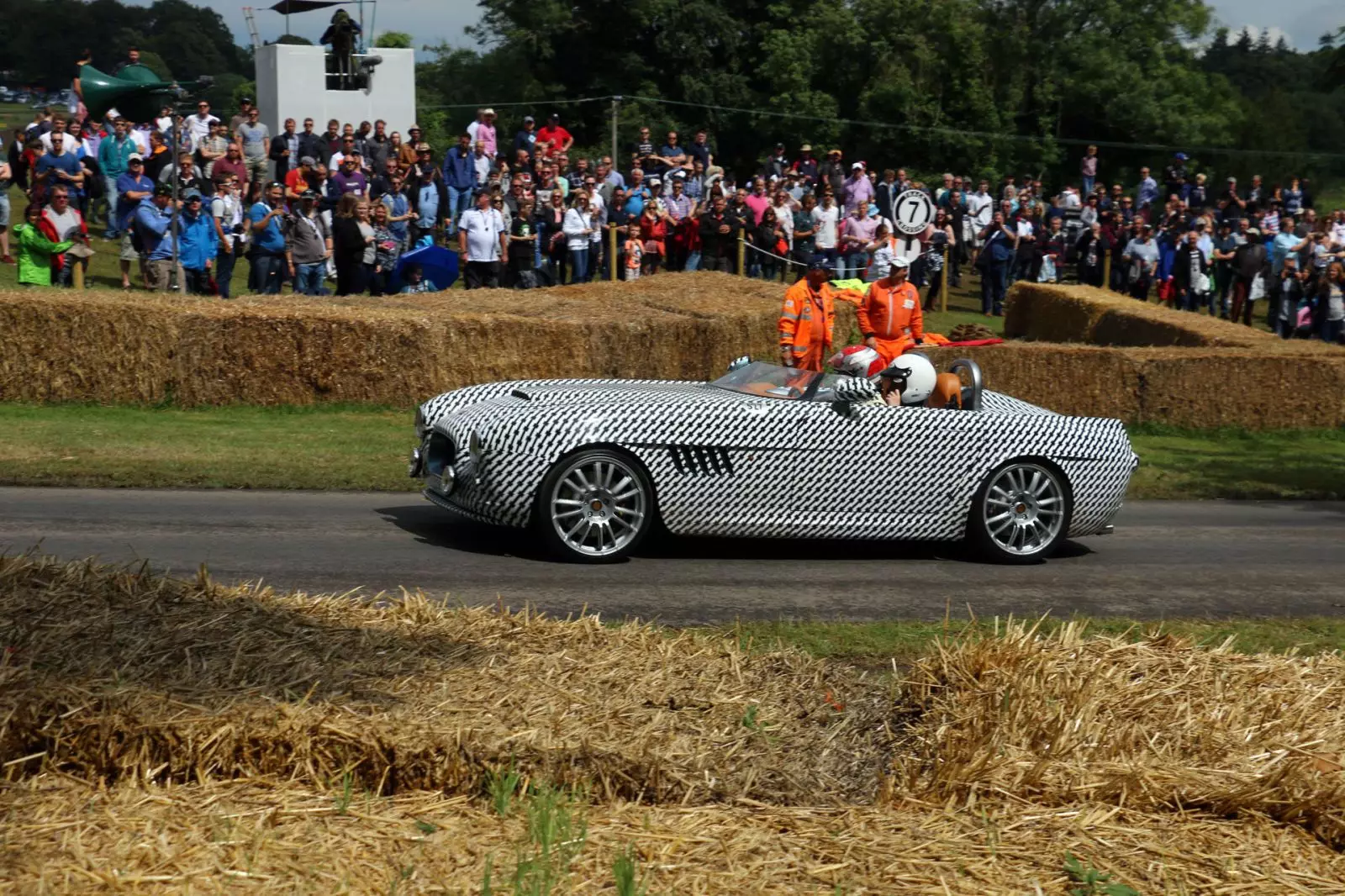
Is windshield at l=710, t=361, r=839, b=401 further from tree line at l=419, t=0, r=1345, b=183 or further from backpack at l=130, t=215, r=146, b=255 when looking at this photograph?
tree line at l=419, t=0, r=1345, b=183

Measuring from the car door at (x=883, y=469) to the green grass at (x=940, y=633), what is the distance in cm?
194

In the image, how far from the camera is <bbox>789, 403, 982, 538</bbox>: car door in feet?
37.8

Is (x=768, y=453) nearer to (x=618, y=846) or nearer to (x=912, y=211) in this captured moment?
(x=618, y=846)

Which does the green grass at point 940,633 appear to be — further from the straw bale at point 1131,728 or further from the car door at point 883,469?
the car door at point 883,469

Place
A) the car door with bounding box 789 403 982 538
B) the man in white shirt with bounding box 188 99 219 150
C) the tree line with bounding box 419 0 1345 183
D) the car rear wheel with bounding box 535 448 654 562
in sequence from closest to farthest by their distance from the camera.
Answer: the car rear wheel with bounding box 535 448 654 562
the car door with bounding box 789 403 982 538
the man in white shirt with bounding box 188 99 219 150
the tree line with bounding box 419 0 1345 183

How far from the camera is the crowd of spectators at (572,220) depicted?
76.8 feet

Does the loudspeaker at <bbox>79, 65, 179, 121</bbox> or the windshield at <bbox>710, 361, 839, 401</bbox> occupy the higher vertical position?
the loudspeaker at <bbox>79, 65, 179, 121</bbox>

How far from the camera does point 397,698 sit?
549cm

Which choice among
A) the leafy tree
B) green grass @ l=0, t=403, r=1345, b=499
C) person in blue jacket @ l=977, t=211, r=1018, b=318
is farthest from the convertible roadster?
the leafy tree

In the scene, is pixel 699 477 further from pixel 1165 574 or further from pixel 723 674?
pixel 723 674

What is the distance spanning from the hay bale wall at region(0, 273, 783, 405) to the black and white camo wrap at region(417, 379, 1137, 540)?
21.1 feet

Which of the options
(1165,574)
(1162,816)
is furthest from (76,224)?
(1162,816)

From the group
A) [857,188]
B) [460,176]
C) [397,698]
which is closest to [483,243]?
[460,176]

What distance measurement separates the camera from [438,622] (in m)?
6.54
